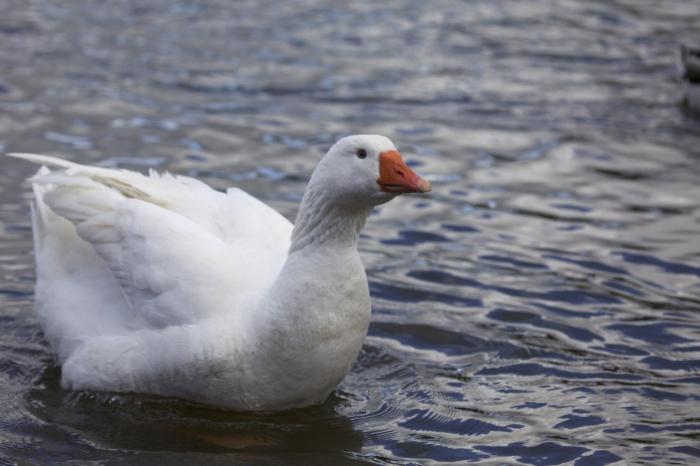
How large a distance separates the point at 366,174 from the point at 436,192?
14.5ft

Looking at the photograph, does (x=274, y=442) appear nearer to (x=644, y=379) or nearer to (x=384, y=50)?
(x=644, y=379)

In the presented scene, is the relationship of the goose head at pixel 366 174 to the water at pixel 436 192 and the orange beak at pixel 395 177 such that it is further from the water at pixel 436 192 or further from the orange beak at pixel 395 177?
the water at pixel 436 192

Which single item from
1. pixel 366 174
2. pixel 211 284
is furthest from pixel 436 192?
pixel 366 174

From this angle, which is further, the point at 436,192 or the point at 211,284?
the point at 436,192

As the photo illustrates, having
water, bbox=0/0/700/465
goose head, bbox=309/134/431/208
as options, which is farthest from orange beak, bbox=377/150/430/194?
water, bbox=0/0/700/465

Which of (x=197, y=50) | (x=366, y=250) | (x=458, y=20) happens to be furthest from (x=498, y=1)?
(x=366, y=250)

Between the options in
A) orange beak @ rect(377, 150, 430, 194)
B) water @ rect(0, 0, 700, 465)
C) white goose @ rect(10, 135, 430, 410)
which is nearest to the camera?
orange beak @ rect(377, 150, 430, 194)

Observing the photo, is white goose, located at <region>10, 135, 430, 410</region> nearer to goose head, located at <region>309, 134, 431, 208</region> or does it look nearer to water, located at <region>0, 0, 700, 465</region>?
goose head, located at <region>309, 134, 431, 208</region>

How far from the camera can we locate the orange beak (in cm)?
534

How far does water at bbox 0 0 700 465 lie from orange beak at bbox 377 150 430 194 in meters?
1.34

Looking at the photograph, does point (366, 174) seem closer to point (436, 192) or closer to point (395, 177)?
point (395, 177)

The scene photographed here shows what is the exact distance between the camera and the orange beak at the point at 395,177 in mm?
5344

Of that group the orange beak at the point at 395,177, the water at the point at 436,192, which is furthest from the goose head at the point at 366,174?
the water at the point at 436,192

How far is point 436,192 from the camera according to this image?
976 cm
